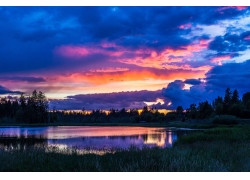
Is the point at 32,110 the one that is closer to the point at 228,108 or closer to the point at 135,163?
the point at 228,108

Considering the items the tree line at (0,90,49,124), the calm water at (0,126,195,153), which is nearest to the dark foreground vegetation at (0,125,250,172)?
the calm water at (0,126,195,153)

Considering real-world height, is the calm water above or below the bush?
below

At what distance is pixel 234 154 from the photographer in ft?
63.3

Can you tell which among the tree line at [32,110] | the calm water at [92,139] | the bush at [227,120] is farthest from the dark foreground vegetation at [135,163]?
the tree line at [32,110]

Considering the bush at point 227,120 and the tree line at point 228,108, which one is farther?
the tree line at point 228,108

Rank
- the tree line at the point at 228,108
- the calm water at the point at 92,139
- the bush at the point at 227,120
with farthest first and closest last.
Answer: the tree line at the point at 228,108, the bush at the point at 227,120, the calm water at the point at 92,139

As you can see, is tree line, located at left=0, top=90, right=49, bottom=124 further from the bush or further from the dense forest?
the bush

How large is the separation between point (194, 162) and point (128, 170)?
367 cm

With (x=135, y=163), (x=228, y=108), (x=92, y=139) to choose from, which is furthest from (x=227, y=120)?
(x=135, y=163)

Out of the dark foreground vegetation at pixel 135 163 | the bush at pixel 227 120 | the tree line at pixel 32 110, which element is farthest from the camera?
the tree line at pixel 32 110

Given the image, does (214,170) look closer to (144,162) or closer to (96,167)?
(144,162)

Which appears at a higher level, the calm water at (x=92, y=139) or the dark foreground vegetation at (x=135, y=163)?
the dark foreground vegetation at (x=135, y=163)

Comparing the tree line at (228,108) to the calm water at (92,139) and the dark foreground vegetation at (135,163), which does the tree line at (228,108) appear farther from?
the dark foreground vegetation at (135,163)

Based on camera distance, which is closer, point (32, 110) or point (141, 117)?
point (32, 110)
